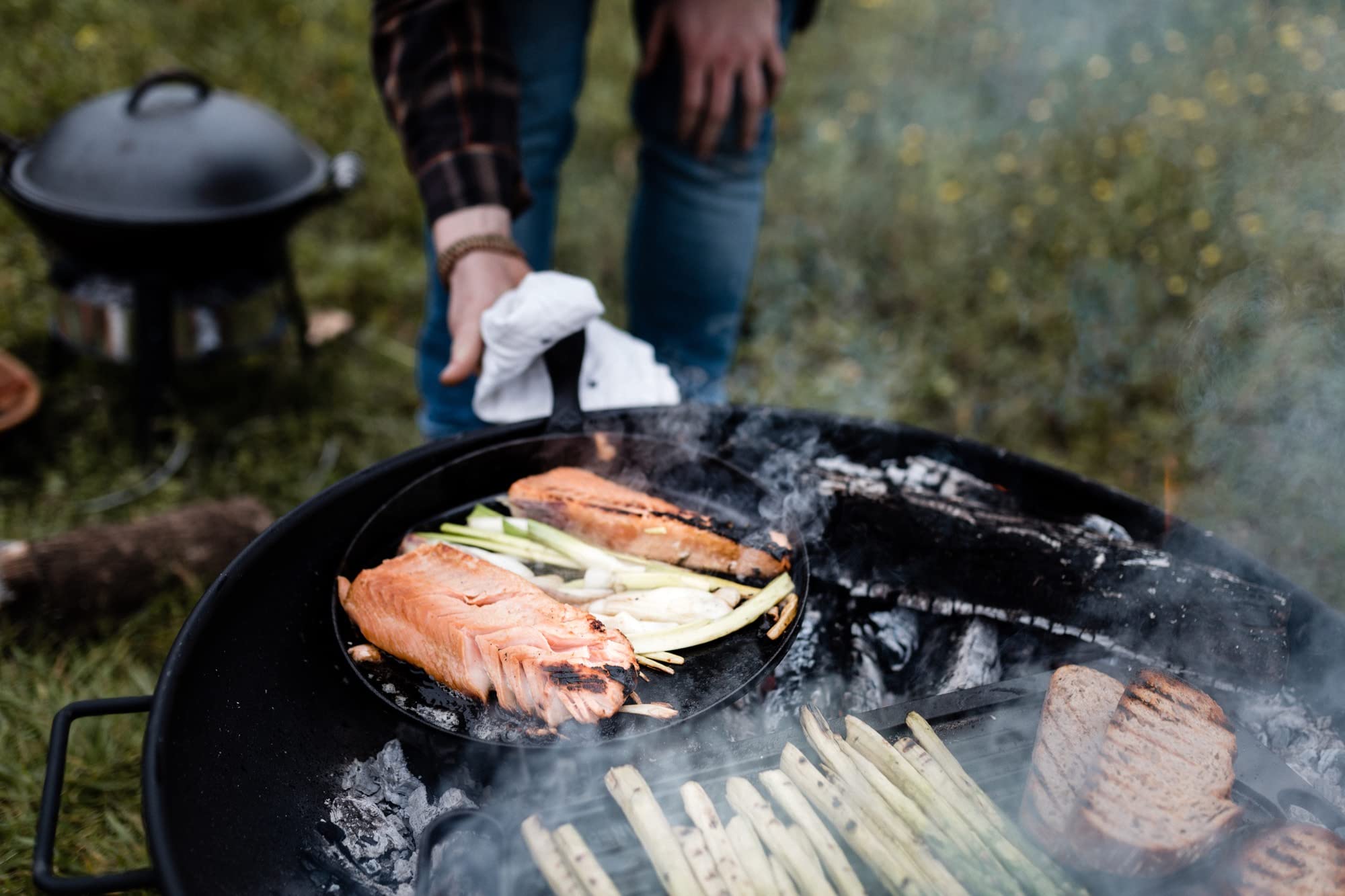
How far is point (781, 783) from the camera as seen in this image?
1621 mm

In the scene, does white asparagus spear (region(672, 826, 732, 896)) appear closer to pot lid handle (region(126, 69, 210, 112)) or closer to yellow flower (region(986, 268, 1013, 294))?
pot lid handle (region(126, 69, 210, 112))

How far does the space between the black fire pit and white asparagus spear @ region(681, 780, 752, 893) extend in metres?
0.15

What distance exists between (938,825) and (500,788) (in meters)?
0.87

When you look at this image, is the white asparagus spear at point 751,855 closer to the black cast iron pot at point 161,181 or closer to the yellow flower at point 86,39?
the black cast iron pot at point 161,181

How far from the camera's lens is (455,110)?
2.61 metres

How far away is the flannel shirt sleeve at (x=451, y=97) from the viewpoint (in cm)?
255

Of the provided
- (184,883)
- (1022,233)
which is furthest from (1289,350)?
(184,883)

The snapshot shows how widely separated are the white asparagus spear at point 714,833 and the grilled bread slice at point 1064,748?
0.53m

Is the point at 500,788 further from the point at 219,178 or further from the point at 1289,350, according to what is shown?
the point at 1289,350

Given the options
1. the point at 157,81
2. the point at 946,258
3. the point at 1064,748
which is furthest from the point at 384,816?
the point at 946,258

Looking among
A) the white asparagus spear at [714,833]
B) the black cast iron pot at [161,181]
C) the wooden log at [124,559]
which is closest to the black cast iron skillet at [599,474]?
the white asparagus spear at [714,833]

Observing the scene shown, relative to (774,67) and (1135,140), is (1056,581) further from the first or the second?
(1135,140)

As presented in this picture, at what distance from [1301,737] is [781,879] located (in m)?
1.21

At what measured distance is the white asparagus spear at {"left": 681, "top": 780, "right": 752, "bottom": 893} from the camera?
147cm
